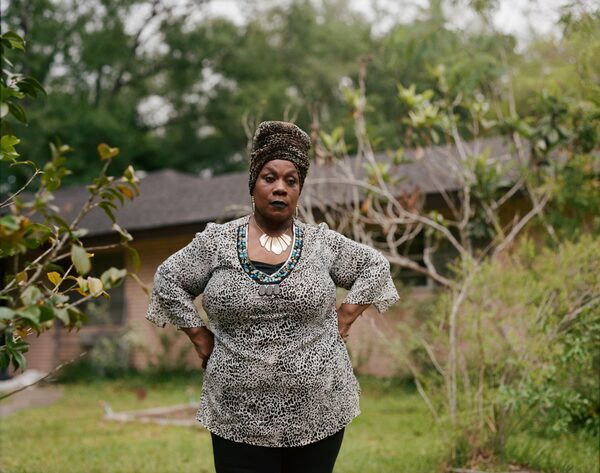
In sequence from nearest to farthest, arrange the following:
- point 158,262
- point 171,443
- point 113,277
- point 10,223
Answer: point 10,223
point 113,277
point 171,443
point 158,262

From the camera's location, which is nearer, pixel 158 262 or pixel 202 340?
pixel 202 340

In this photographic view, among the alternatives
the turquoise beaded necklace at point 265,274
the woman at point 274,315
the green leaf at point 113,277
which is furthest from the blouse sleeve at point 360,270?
the green leaf at point 113,277

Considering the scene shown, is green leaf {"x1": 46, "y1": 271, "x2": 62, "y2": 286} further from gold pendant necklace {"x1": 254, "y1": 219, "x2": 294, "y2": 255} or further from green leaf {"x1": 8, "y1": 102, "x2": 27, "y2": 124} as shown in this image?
gold pendant necklace {"x1": 254, "y1": 219, "x2": 294, "y2": 255}

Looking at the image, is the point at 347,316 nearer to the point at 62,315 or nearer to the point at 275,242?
the point at 275,242

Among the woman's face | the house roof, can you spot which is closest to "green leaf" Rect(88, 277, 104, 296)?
the woman's face

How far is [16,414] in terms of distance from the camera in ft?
33.0

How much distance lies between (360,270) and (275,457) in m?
0.82

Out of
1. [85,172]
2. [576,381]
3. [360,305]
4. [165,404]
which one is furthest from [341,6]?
[360,305]

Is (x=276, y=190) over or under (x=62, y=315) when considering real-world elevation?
over

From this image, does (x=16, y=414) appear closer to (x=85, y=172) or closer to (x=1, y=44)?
(x=1, y=44)

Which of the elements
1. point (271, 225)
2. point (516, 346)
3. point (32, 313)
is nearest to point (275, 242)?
point (271, 225)

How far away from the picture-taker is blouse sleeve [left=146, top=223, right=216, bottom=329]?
117 inches

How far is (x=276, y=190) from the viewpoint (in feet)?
9.57

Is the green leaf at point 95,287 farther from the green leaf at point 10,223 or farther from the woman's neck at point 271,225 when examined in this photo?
the woman's neck at point 271,225
